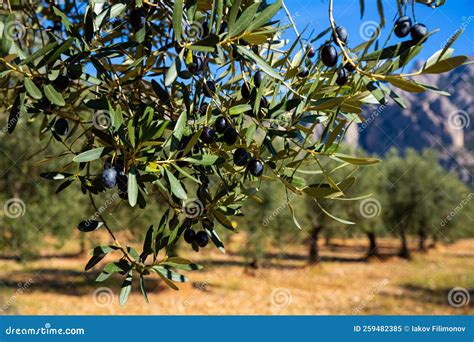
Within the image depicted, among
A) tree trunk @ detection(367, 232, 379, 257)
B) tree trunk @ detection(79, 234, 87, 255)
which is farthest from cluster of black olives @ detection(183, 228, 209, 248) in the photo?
tree trunk @ detection(367, 232, 379, 257)

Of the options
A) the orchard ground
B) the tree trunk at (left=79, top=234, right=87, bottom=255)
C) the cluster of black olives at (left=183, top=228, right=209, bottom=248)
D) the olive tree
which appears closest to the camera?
the olive tree

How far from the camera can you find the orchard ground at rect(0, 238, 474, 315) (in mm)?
12672

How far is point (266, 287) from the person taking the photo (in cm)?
1530

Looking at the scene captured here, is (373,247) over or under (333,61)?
under

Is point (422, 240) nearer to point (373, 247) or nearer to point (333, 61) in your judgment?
point (373, 247)

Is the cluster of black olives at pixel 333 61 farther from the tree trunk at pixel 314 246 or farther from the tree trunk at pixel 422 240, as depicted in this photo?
the tree trunk at pixel 422 240

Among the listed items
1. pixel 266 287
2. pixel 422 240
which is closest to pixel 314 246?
pixel 266 287

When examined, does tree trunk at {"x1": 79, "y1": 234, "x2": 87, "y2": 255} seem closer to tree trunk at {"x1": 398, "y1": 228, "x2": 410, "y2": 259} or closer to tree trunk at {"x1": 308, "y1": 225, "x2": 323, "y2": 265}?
tree trunk at {"x1": 308, "y1": 225, "x2": 323, "y2": 265}

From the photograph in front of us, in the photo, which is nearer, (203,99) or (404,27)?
(404,27)

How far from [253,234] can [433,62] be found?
47.2 feet

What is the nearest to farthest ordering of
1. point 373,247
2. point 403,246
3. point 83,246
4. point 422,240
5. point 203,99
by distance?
point 203,99, point 83,246, point 403,246, point 422,240, point 373,247

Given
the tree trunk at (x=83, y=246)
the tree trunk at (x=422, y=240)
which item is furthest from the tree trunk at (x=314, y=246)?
the tree trunk at (x=83, y=246)

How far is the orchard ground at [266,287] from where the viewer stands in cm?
1267

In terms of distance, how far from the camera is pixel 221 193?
1206 mm
